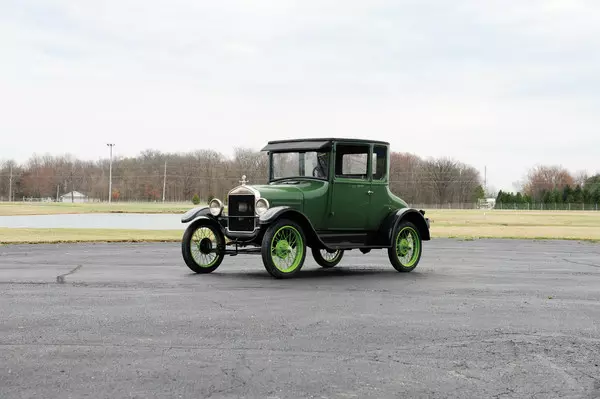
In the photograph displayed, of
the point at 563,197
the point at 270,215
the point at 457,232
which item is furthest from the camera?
the point at 563,197

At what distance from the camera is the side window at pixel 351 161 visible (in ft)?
44.9

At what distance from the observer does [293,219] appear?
12781 millimetres

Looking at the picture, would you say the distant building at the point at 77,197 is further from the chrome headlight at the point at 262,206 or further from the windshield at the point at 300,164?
the chrome headlight at the point at 262,206

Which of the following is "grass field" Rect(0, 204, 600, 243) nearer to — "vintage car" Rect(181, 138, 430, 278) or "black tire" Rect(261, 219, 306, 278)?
"vintage car" Rect(181, 138, 430, 278)

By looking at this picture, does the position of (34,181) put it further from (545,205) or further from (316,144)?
(316,144)

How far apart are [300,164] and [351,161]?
96 cm

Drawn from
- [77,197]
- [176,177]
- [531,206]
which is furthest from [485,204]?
[77,197]

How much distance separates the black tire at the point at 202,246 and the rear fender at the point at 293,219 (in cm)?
123

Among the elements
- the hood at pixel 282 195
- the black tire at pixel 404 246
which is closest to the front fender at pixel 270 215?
the hood at pixel 282 195

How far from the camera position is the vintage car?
41.8 ft

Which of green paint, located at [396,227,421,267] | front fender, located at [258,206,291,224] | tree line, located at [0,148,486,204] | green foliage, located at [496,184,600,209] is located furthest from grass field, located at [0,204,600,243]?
green foliage, located at [496,184,600,209]

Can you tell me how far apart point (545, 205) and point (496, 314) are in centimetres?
13262

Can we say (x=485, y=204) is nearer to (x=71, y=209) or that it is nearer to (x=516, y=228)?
(x=71, y=209)

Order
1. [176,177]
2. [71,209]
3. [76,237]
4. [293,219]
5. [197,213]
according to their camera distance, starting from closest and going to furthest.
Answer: [293,219], [197,213], [76,237], [71,209], [176,177]
